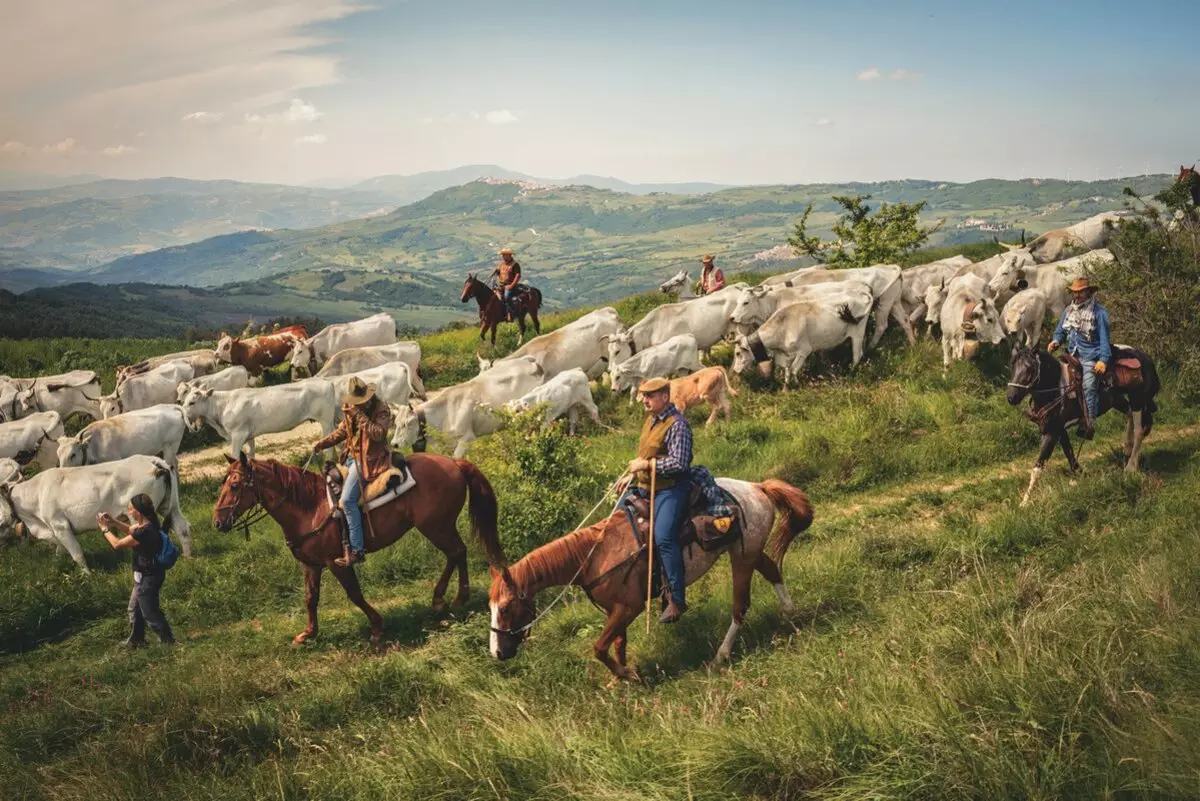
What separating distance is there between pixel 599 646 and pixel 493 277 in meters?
18.6

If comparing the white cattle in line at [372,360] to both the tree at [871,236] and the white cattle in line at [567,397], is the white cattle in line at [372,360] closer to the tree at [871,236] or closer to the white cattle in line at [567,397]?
the white cattle in line at [567,397]

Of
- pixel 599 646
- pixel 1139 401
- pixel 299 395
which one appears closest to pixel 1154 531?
pixel 1139 401

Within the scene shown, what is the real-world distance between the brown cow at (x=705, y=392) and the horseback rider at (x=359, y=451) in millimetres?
7606

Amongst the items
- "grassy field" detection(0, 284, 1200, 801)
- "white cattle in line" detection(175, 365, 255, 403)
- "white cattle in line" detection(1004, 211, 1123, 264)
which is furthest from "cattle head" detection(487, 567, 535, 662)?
"white cattle in line" detection(1004, 211, 1123, 264)

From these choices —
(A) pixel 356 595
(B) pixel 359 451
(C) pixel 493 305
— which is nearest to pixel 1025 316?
(C) pixel 493 305

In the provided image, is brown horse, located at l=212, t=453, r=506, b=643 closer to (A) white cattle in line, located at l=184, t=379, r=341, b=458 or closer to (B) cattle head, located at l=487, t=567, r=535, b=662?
(B) cattle head, located at l=487, t=567, r=535, b=662

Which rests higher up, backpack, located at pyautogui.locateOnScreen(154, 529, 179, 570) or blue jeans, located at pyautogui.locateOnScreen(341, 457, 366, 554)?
blue jeans, located at pyautogui.locateOnScreen(341, 457, 366, 554)

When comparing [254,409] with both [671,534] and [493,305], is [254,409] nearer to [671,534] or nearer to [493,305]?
[493,305]

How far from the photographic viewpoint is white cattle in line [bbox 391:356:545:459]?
15.5m

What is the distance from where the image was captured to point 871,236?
25.3m

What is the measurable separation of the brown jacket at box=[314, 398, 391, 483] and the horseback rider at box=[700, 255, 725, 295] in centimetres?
1588

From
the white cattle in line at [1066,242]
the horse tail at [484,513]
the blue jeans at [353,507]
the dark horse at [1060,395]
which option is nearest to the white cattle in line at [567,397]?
the horse tail at [484,513]

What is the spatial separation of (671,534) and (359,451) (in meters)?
4.48

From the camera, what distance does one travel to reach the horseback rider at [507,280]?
77.7 ft
